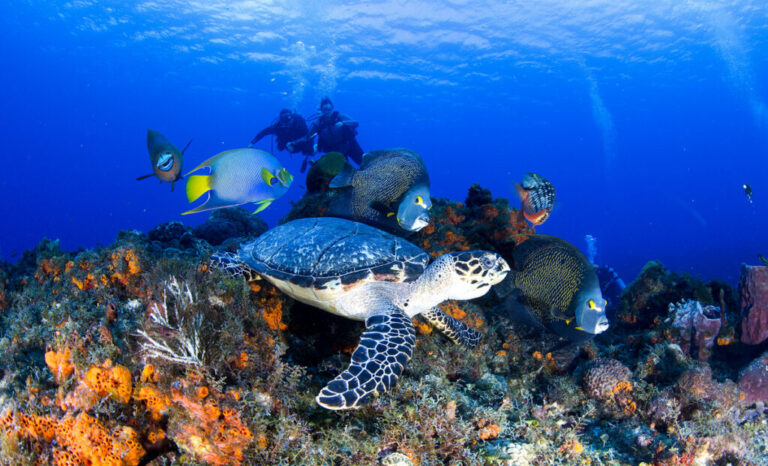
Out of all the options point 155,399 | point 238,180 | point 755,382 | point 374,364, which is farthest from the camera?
point 755,382

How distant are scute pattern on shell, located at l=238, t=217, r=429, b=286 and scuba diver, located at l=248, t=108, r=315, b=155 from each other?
8802mm

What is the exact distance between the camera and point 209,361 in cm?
212

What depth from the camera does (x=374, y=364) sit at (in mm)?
2463

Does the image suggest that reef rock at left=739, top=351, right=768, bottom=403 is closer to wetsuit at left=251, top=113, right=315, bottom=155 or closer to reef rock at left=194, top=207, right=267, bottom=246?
reef rock at left=194, top=207, right=267, bottom=246

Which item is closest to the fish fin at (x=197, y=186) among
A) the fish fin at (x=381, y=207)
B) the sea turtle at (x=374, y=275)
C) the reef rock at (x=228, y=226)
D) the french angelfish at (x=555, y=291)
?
the sea turtle at (x=374, y=275)

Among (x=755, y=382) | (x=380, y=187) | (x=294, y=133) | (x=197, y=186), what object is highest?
(x=197, y=186)

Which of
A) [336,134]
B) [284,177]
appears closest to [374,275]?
[284,177]

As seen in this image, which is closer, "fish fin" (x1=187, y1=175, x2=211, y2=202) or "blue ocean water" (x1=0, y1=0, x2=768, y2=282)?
"fish fin" (x1=187, y1=175, x2=211, y2=202)

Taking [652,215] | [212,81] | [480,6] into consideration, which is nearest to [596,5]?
[480,6]

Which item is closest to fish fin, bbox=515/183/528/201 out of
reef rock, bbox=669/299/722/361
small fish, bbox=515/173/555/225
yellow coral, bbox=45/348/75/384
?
small fish, bbox=515/173/555/225

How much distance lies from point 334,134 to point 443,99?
154 feet

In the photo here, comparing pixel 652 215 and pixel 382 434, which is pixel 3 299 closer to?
pixel 382 434

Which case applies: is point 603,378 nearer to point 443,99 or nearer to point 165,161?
point 165,161

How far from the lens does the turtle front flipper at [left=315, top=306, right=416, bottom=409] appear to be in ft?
7.11
